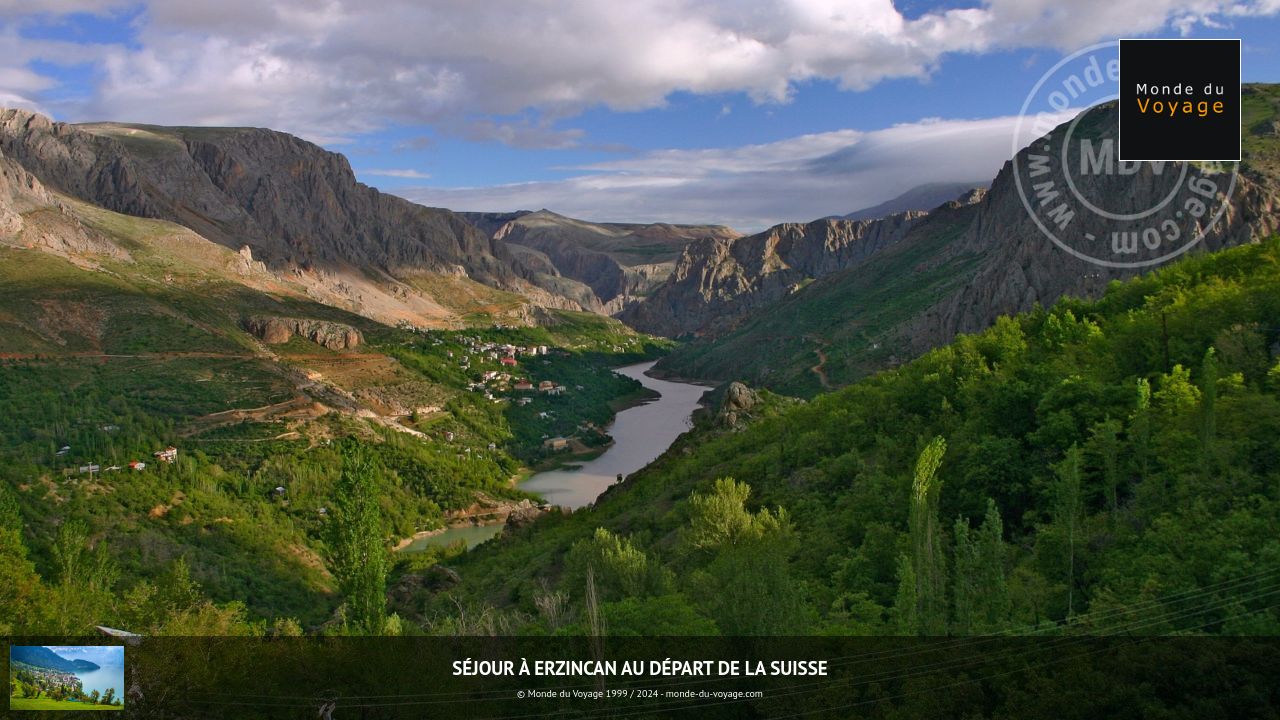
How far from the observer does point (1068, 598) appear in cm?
1653

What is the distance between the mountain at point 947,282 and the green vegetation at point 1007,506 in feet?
75.3

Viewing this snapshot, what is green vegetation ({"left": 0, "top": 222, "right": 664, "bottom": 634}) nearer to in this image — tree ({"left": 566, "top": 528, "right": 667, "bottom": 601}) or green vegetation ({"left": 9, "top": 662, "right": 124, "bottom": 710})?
green vegetation ({"left": 9, "top": 662, "right": 124, "bottom": 710})

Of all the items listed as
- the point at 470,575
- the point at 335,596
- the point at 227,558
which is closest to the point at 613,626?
the point at 470,575

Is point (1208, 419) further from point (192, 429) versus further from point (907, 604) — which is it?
point (192, 429)

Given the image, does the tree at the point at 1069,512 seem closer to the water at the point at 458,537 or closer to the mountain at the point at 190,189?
the water at the point at 458,537

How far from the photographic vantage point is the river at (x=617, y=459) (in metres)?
70.0

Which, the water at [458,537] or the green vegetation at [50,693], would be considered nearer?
the green vegetation at [50,693]

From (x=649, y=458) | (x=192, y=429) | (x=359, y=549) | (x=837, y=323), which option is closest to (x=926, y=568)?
(x=359, y=549)

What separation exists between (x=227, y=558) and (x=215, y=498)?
8.63m

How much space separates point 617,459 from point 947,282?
175ft

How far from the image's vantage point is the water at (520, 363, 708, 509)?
80750 millimetres

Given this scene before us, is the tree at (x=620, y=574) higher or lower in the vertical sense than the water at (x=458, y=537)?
higher

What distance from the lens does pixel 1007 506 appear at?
24.1 meters

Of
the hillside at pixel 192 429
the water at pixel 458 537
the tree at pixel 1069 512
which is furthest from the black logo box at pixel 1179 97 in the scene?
the water at pixel 458 537
